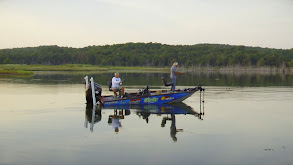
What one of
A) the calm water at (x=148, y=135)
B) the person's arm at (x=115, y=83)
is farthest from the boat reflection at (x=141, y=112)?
the person's arm at (x=115, y=83)

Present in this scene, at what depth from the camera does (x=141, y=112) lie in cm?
1862

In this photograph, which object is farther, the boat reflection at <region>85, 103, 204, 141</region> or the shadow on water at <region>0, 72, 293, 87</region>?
the shadow on water at <region>0, 72, 293, 87</region>

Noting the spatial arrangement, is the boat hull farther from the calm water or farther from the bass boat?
the calm water

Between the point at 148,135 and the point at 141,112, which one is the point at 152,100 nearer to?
the point at 141,112

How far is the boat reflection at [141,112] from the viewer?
15.6 meters

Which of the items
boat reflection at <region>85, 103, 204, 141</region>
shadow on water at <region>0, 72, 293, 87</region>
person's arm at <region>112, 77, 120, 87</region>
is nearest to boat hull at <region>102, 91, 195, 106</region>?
boat reflection at <region>85, 103, 204, 141</region>

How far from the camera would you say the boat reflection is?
51.2 ft

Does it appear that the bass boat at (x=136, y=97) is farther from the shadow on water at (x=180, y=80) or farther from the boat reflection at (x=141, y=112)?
the shadow on water at (x=180, y=80)

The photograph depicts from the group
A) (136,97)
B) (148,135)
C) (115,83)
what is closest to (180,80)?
(115,83)

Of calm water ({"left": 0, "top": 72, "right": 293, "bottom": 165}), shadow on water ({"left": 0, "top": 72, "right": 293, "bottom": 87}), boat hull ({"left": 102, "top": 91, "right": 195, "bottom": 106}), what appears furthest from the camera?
shadow on water ({"left": 0, "top": 72, "right": 293, "bottom": 87})

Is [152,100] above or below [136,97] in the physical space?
below

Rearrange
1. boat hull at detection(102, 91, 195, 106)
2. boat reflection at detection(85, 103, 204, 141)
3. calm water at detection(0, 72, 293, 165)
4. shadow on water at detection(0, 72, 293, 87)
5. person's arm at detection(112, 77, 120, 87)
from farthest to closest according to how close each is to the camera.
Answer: shadow on water at detection(0, 72, 293, 87) → person's arm at detection(112, 77, 120, 87) → boat hull at detection(102, 91, 195, 106) → boat reflection at detection(85, 103, 204, 141) → calm water at detection(0, 72, 293, 165)

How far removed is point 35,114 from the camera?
17.8 metres

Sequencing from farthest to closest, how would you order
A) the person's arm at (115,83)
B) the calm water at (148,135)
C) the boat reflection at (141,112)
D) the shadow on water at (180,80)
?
the shadow on water at (180,80), the person's arm at (115,83), the boat reflection at (141,112), the calm water at (148,135)
